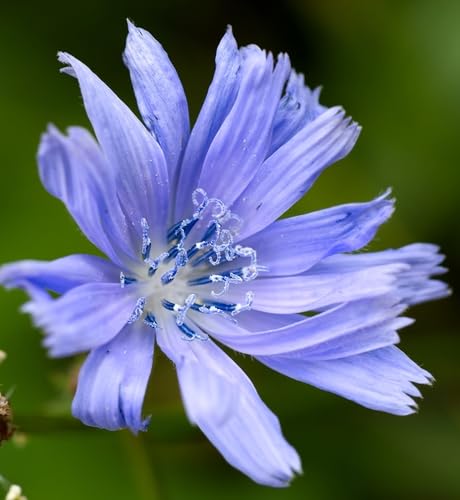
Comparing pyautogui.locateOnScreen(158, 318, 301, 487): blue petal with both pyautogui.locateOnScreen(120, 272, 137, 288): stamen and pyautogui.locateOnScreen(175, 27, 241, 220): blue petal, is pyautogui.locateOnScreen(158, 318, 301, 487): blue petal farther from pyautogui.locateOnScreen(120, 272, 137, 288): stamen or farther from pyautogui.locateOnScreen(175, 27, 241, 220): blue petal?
pyautogui.locateOnScreen(175, 27, 241, 220): blue petal

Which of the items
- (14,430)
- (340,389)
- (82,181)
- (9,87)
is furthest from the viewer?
(9,87)

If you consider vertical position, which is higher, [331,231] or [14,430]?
[331,231]

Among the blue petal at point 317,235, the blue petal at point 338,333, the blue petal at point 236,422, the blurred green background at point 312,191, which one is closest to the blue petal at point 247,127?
the blue petal at point 317,235

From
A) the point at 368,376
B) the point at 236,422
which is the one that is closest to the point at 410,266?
the point at 368,376

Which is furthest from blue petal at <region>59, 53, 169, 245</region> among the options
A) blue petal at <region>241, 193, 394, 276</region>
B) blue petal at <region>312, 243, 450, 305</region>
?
blue petal at <region>312, 243, 450, 305</region>

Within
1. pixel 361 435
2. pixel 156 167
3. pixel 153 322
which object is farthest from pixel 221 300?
pixel 361 435

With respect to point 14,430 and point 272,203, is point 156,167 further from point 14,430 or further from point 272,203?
point 14,430
